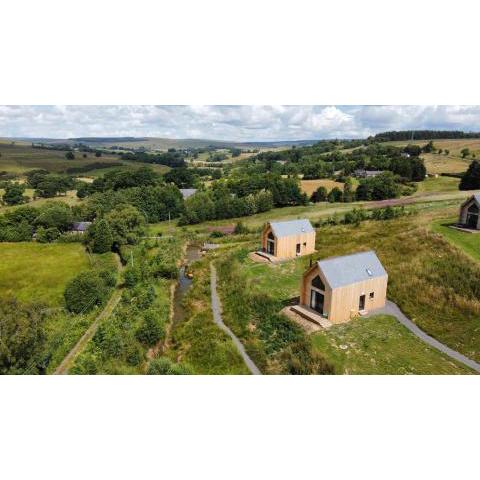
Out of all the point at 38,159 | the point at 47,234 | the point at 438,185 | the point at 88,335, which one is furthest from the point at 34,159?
the point at 438,185

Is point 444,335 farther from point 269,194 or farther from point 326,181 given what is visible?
point 326,181

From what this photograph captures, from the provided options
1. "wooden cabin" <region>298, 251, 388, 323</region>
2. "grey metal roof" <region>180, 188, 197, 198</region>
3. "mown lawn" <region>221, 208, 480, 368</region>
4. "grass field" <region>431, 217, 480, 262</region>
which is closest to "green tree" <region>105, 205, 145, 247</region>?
"mown lawn" <region>221, 208, 480, 368</region>

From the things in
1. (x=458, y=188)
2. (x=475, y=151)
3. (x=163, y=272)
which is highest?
(x=475, y=151)

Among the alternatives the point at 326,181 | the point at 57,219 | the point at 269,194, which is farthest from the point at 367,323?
the point at 326,181

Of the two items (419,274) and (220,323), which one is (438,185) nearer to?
(419,274)

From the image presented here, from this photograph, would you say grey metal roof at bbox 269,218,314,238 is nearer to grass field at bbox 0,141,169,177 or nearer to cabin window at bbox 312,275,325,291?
cabin window at bbox 312,275,325,291

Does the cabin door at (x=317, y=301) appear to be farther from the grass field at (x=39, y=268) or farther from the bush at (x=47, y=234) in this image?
the bush at (x=47, y=234)
